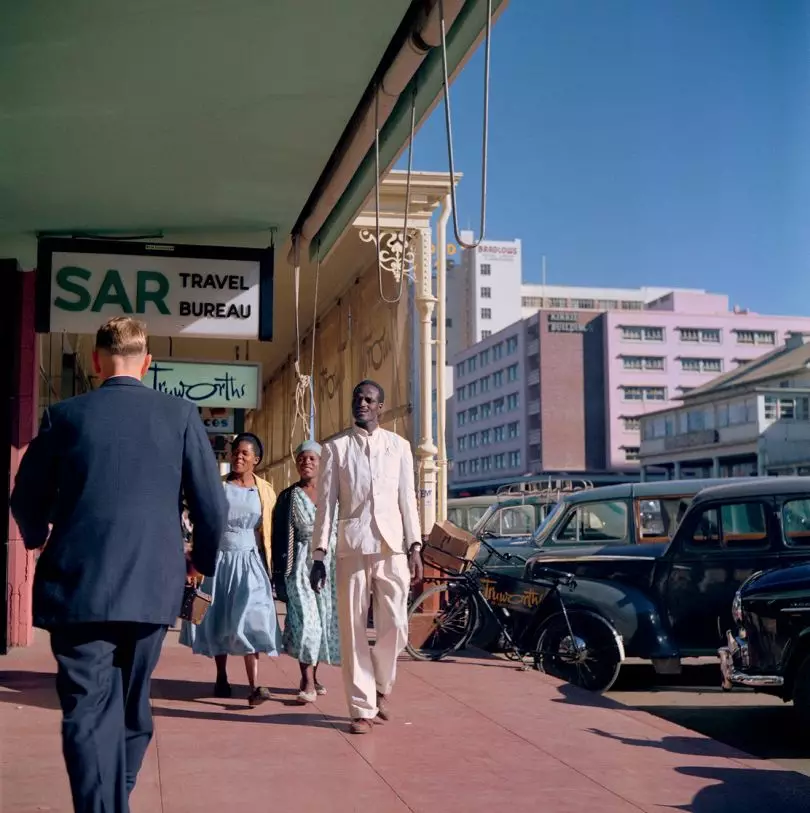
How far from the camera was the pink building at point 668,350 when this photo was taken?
107500 mm

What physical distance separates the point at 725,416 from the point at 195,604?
8464 centimetres

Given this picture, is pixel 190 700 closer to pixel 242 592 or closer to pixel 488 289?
pixel 242 592

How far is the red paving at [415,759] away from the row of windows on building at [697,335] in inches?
4062

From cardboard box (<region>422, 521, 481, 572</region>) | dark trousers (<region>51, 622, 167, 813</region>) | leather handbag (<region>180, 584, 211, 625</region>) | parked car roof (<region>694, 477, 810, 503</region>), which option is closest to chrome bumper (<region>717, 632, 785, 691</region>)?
parked car roof (<region>694, 477, 810, 503</region>)

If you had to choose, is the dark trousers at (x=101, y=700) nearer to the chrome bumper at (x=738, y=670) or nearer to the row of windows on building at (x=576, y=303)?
the chrome bumper at (x=738, y=670)

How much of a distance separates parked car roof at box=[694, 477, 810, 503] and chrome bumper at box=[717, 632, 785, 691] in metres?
2.15

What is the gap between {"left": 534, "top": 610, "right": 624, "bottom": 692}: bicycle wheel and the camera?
9.70m

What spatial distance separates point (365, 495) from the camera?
6.75 metres

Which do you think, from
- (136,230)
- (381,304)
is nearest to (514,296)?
(381,304)

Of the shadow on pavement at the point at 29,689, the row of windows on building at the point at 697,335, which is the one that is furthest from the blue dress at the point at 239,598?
the row of windows on building at the point at 697,335

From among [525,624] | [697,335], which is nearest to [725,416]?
[697,335]

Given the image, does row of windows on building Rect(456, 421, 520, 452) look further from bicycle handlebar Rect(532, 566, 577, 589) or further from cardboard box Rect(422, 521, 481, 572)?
bicycle handlebar Rect(532, 566, 577, 589)

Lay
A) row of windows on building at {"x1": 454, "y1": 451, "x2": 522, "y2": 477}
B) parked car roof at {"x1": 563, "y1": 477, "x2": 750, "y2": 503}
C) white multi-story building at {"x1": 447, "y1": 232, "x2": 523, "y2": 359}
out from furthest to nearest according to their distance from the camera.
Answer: white multi-story building at {"x1": 447, "y1": 232, "x2": 523, "y2": 359}, row of windows on building at {"x1": 454, "y1": 451, "x2": 522, "y2": 477}, parked car roof at {"x1": 563, "y1": 477, "x2": 750, "y2": 503}

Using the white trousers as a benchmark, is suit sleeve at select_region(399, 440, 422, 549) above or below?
above
